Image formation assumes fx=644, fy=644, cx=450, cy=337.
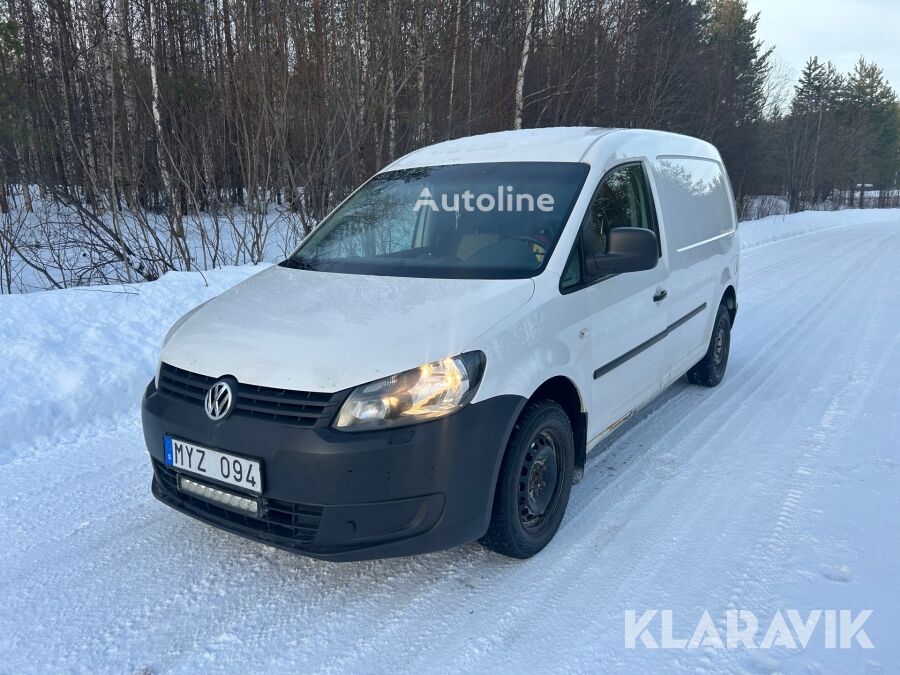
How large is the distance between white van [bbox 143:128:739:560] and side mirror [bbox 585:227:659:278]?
0.01m

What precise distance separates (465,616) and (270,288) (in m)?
1.84

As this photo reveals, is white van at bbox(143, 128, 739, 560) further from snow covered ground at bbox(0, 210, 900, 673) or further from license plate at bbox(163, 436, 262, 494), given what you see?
snow covered ground at bbox(0, 210, 900, 673)

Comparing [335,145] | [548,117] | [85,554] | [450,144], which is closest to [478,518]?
[85,554]

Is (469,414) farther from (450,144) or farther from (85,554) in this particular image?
(450,144)

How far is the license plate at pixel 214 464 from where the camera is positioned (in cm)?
247

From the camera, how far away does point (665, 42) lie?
947 inches

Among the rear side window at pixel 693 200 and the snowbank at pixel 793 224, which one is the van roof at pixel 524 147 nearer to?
the rear side window at pixel 693 200

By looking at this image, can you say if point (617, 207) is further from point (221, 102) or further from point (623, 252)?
point (221, 102)

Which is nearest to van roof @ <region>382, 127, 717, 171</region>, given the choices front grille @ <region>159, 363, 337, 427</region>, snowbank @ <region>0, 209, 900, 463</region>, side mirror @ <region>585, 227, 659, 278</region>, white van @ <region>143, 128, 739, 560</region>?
white van @ <region>143, 128, 739, 560</region>

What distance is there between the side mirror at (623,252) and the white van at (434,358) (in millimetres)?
11

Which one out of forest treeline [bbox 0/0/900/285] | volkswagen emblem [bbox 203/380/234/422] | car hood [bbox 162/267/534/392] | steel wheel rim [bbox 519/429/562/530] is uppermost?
forest treeline [bbox 0/0/900/285]

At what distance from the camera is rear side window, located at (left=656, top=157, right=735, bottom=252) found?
14.2 ft

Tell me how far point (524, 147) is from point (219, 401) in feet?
7.59

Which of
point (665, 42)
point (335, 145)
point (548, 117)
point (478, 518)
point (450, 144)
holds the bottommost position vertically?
point (478, 518)
